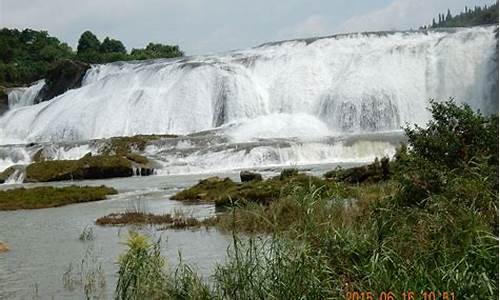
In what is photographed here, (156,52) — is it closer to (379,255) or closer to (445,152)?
(445,152)

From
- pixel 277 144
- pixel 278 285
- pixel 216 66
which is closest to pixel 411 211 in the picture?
pixel 278 285

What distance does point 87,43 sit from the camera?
9431 centimetres

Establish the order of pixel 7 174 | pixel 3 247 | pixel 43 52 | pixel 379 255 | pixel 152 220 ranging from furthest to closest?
pixel 43 52
pixel 7 174
pixel 152 220
pixel 3 247
pixel 379 255

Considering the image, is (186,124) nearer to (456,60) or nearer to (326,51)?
(326,51)

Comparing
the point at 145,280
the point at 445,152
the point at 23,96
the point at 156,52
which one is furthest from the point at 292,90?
the point at 156,52

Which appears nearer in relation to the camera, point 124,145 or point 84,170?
point 84,170

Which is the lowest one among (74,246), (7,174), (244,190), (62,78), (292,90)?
(74,246)

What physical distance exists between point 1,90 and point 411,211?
58.0 meters

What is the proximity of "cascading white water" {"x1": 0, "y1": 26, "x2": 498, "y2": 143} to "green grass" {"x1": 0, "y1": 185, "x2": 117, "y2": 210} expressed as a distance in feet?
53.9

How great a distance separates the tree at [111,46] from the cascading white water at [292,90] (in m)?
47.0

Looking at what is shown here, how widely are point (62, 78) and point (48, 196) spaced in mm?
40621

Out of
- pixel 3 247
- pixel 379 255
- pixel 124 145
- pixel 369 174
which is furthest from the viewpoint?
pixel 124 145

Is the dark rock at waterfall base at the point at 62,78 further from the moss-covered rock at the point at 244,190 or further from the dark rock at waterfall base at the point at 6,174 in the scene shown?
the moss-covered rock at the point at 244,190

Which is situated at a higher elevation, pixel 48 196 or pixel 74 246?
pixel 48 196
